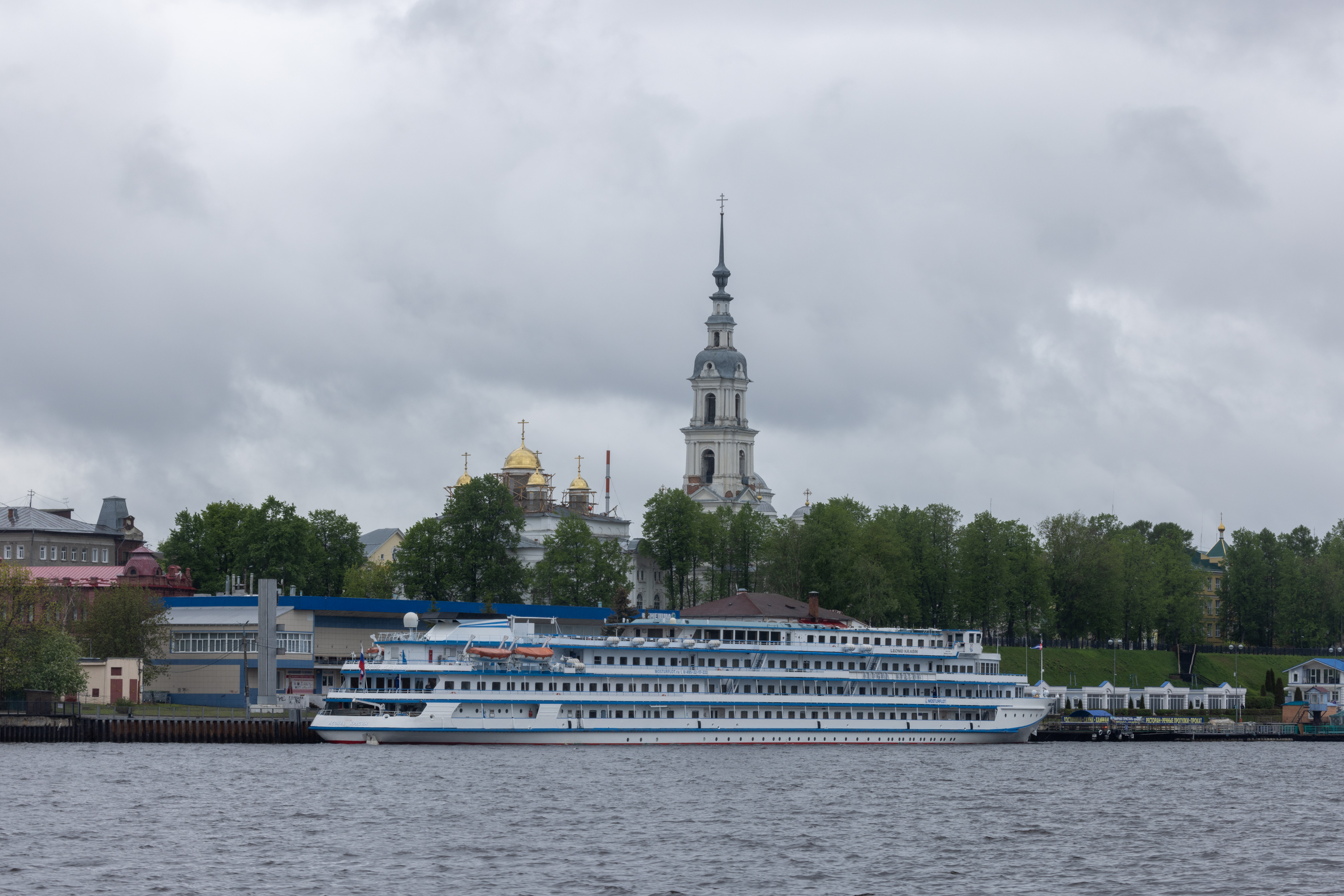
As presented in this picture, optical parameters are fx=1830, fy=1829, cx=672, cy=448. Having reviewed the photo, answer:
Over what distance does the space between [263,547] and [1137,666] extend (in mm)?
68354

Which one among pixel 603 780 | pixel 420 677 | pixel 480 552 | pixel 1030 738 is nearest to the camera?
pixel 603 780

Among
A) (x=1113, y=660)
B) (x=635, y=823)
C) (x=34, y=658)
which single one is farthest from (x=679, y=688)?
(x=1113, y=660)

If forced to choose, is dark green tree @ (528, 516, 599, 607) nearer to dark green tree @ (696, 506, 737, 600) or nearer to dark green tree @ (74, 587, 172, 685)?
dark green tree @ (696, 506, 737, 600)

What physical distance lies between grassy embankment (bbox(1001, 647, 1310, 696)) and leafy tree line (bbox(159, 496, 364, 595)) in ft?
169

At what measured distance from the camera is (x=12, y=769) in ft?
237

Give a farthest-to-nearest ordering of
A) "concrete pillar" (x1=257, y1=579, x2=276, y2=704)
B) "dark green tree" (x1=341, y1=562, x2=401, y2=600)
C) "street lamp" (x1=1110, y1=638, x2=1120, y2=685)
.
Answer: "street lamp" (x1=1110, y1=638, x2=1120, y2=685)
"dark green tree" (x1=341, y1=562, x2=401, y2=600)
"concrete pillar" (x1=257, y1=579, x2=276, y2=704)

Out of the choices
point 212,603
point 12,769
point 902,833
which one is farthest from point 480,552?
point 902,833

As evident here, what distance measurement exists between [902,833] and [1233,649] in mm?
108914

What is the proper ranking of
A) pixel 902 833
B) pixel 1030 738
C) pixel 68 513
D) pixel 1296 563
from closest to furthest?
pixel 902 833 → pixel 1030 738 → pixel 68 513 → pixel 1296 563

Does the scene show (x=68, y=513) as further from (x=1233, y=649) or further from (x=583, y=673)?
(x=1233, y=649)

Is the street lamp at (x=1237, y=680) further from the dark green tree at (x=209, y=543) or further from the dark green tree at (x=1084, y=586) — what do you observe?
the dark green tree at (x=209, y=543)

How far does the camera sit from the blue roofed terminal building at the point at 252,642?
103750 millimetres

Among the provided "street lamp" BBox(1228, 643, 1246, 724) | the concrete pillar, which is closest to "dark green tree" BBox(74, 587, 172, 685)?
the concrete pillar

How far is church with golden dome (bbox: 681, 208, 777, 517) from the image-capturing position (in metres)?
185
